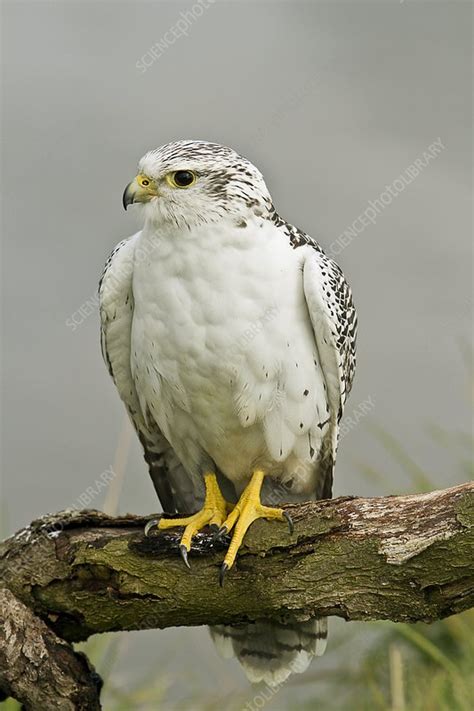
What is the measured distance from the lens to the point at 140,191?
440 centimetres

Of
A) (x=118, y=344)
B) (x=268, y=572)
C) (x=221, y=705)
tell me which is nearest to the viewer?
(x=268, y=572)

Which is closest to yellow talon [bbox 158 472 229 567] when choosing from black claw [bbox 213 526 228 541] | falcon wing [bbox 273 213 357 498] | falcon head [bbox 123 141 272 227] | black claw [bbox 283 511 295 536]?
black claw [bbox 213 526 228 541]

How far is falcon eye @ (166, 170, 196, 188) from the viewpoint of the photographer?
4371mm

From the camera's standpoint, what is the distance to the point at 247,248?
4438 mm

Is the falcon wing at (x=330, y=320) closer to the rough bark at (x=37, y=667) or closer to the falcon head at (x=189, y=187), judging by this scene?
the falcon head at (x=189, y=187)

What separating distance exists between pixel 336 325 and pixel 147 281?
41.5 inches

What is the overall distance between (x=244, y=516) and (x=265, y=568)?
33cm

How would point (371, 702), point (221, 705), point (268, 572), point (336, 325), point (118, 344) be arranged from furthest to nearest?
point (371, 702) < point (221, 705) < point (118, 344) < point (336, 325) < point (268, 572)

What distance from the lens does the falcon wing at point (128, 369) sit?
4840mm

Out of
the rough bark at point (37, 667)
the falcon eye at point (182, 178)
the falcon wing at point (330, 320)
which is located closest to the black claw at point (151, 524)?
the rough bark at point (37, 667)

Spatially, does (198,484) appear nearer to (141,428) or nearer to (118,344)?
(141,428)

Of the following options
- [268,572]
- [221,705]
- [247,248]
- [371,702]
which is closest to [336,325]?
[247,248]

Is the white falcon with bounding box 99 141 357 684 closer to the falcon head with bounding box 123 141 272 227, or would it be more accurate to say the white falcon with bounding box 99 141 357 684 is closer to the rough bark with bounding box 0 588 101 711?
the falcon head with bounding box 123 141 272 227

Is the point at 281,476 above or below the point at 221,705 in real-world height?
above
